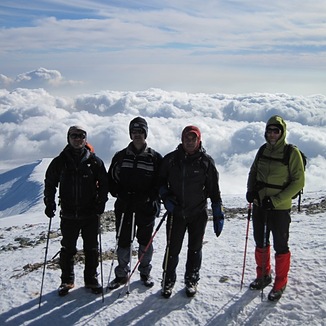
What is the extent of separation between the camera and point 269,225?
6355mm

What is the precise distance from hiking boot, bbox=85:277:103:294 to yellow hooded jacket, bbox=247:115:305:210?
→ 3458 millimetres

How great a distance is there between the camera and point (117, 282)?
697 centimetres

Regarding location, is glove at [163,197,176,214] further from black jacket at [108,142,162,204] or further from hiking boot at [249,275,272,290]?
hiking boot at [249,275,272,290]

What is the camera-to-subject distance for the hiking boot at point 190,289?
653cm

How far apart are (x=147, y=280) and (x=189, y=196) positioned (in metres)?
2.07

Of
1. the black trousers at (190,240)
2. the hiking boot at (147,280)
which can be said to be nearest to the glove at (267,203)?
the black trousers at (190,240)

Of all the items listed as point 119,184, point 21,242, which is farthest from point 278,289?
point 21,242

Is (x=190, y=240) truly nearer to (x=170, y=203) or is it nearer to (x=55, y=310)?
(x=170, y=203)

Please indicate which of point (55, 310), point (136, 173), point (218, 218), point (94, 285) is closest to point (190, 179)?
point (218, 218)

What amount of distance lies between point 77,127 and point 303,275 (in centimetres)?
522

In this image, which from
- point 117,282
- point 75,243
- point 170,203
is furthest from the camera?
point 117,282

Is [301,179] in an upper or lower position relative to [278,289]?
upper

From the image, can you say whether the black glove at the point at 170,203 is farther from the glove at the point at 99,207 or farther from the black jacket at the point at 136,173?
the glove at the point at 99,207

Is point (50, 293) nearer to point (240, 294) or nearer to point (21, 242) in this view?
point (240, 294)
